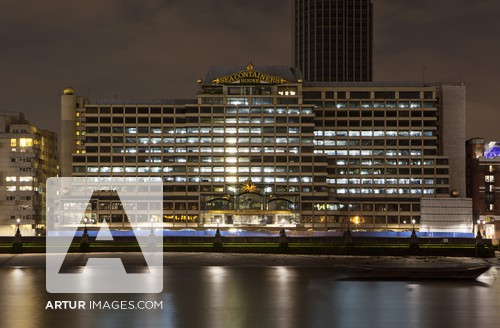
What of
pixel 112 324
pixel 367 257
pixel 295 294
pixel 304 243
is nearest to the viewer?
pixel 112 324

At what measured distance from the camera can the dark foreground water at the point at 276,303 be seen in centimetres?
4994

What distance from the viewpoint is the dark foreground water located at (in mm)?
49938

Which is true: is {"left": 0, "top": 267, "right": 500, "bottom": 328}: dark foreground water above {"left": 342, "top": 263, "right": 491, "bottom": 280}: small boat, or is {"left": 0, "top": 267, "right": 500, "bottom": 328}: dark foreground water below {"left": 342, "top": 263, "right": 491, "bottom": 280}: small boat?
below

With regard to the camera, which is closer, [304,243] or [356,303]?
[356,303]

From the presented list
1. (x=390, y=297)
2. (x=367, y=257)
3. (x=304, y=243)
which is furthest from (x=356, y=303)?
(x=304, y=243)

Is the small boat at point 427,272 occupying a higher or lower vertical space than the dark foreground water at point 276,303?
higher

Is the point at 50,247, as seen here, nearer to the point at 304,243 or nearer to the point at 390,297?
the point at 304,243

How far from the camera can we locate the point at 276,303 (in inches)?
2302

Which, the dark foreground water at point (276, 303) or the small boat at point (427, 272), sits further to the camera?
the small boat at point (427, 272)

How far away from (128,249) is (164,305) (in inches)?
2212

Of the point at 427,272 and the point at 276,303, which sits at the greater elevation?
the point at 427,272

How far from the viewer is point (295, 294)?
2515 inches

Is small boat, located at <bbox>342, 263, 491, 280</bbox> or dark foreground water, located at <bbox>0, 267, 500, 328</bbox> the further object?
small boat, located at <bbox>342, 263, 491, 280</bbox>

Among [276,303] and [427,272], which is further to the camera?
[427,272]
